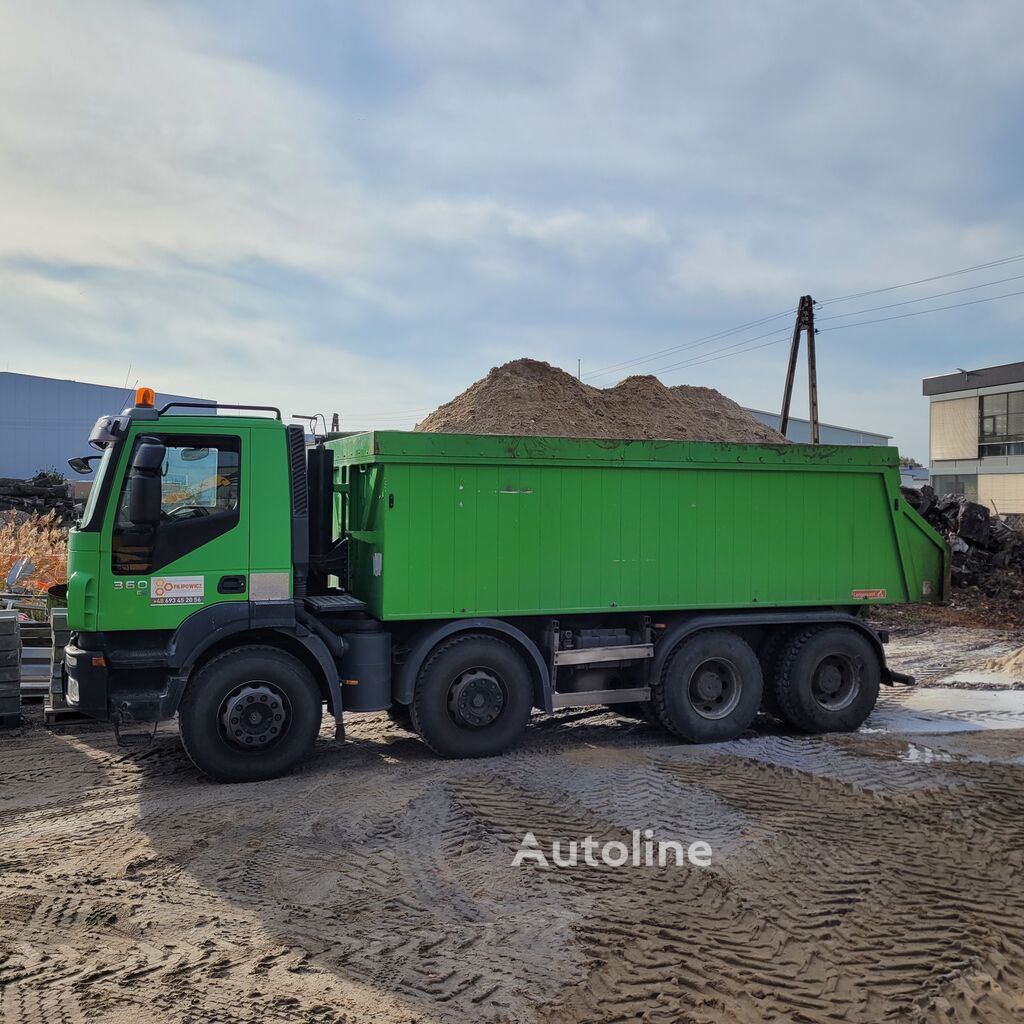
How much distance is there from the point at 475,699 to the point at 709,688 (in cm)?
227

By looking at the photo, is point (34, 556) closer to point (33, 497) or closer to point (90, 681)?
point (90, 681)

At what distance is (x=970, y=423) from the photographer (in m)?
40.5

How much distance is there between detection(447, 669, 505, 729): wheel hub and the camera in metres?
7.30

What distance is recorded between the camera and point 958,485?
4128 cm

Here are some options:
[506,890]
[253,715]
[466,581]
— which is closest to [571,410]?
[466,581]

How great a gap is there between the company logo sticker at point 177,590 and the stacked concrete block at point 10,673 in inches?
107

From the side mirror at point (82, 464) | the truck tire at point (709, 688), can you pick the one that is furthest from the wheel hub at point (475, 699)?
the side mirror at point (82, 464)

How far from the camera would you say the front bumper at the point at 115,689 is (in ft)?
21.1

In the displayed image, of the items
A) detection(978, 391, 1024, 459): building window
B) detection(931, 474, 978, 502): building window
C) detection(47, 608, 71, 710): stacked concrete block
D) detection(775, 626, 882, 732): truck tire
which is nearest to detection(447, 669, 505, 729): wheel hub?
detection(775, 626, 882, 732): truck tire

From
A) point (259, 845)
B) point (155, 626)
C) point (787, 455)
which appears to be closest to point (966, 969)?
point (259, 845)

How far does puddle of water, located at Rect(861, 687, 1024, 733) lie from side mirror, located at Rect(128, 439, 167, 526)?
22.4 ft

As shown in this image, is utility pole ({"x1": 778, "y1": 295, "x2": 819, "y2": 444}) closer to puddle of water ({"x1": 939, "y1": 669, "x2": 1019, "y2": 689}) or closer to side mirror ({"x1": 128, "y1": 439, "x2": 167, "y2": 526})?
puddle of water ({"x1": 939, "y1": 669, "x2": 1019, "y2": 689})

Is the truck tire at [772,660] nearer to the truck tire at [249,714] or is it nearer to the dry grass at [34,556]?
the truck tire at [249,714]

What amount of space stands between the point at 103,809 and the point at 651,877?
12.3 ft
